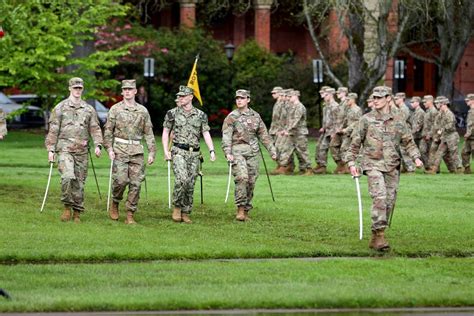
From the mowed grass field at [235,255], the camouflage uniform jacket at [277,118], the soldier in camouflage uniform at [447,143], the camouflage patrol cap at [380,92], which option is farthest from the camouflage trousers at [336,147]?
the camouflage patrol cap at [380,92]

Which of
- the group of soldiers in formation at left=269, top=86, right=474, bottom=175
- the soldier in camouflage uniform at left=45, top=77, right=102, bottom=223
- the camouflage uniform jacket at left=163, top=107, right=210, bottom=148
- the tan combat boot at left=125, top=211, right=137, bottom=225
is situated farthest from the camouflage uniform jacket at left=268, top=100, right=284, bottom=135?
the soldier in camouflage uniform at left=45, top=77, right=102, bottom=223

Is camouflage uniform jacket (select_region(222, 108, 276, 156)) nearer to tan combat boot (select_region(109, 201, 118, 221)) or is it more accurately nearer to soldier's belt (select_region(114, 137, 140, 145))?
soldier's belt (select_region(114, 137, 140, 145))

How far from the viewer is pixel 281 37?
77062 mm

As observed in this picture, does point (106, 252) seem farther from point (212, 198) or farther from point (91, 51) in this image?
point (91, 51)

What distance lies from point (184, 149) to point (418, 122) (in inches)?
626

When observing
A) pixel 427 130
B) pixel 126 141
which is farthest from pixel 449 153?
pixel 126 141

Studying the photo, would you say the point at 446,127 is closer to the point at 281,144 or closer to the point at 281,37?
the point at 281,144

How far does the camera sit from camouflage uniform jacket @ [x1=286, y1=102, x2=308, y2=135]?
34969mm

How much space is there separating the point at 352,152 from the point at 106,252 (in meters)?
3.57

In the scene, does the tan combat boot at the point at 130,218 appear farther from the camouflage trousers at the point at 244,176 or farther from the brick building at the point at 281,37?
the brick building at the point at 281,37

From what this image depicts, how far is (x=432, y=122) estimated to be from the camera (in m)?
37.6

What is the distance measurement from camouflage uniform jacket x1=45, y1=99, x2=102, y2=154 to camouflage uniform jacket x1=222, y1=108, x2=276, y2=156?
7.57 feet

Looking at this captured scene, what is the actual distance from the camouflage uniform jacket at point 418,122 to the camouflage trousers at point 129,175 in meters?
16.2

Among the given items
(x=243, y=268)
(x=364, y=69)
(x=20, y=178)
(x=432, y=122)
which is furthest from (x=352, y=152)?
(x=364, y=69)
